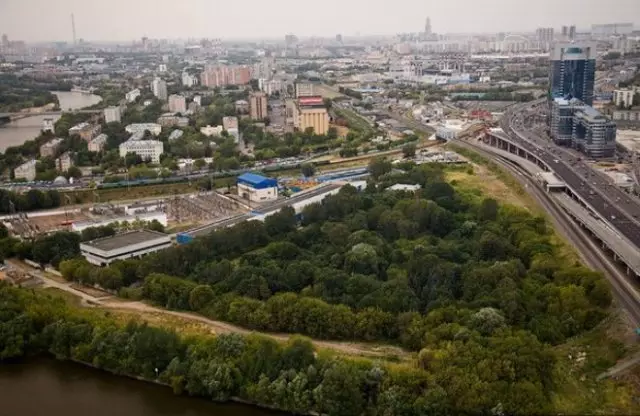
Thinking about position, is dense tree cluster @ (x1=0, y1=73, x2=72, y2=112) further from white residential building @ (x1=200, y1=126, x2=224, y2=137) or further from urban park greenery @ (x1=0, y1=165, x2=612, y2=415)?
urban park greenery @ (x1=0, y1=165, x2=612, y2=415)

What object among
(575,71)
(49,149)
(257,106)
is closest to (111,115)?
(257,106)

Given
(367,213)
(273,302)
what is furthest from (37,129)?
(273,302)

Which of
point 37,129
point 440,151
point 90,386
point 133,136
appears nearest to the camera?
point 90,386

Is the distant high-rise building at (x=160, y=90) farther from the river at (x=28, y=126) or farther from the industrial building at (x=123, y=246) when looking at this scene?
the industrial building at (x=123, y=246)

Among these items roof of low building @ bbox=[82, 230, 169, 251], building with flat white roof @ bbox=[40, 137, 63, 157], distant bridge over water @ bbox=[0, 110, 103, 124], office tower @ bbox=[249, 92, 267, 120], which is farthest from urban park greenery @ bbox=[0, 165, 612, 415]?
distant bridge over water @ bbox=[0, 110, 103, 124]

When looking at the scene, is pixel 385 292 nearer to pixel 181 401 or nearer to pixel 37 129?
pixel 181 401

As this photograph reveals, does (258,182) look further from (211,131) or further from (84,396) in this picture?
(211,131)
